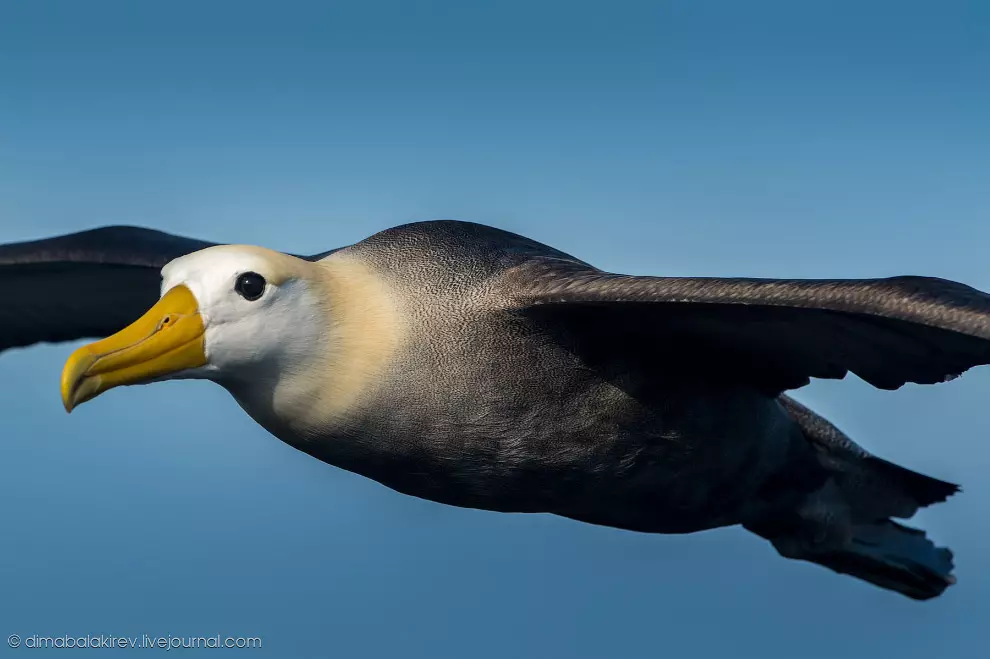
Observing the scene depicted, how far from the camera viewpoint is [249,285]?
19.1 ft

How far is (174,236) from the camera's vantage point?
811cm

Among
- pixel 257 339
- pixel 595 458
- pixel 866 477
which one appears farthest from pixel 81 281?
pixel 866 477

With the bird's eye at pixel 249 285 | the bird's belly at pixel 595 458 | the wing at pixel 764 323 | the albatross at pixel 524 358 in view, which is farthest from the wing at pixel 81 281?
the wing at pixel 764 323

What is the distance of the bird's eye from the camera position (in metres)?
5.82

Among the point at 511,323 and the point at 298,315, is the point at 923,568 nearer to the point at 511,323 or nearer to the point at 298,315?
the point at 511,323

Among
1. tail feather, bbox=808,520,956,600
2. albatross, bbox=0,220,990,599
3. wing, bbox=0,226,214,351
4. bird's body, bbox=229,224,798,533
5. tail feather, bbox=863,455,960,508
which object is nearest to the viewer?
albatross, bbox=0,220,990,599

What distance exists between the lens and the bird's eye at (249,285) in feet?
19.1

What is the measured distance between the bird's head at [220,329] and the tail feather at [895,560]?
→ 149 inches

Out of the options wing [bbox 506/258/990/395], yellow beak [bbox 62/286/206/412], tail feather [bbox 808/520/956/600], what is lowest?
tail feather [bbox 808/520/956/600]

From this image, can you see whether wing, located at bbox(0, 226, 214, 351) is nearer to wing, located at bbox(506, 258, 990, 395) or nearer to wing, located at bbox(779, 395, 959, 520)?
wing, located at bbox(506, 258, 990, 395)

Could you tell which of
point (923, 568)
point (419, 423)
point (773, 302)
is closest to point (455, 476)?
point (419, 423)

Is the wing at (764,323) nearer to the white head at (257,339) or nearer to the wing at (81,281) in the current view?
the white head at (257,339)

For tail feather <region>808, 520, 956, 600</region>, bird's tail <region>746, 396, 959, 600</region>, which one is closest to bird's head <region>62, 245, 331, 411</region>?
bird's tail <region>746, 396, 959, 600</region>

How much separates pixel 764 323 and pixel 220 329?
2.50m
